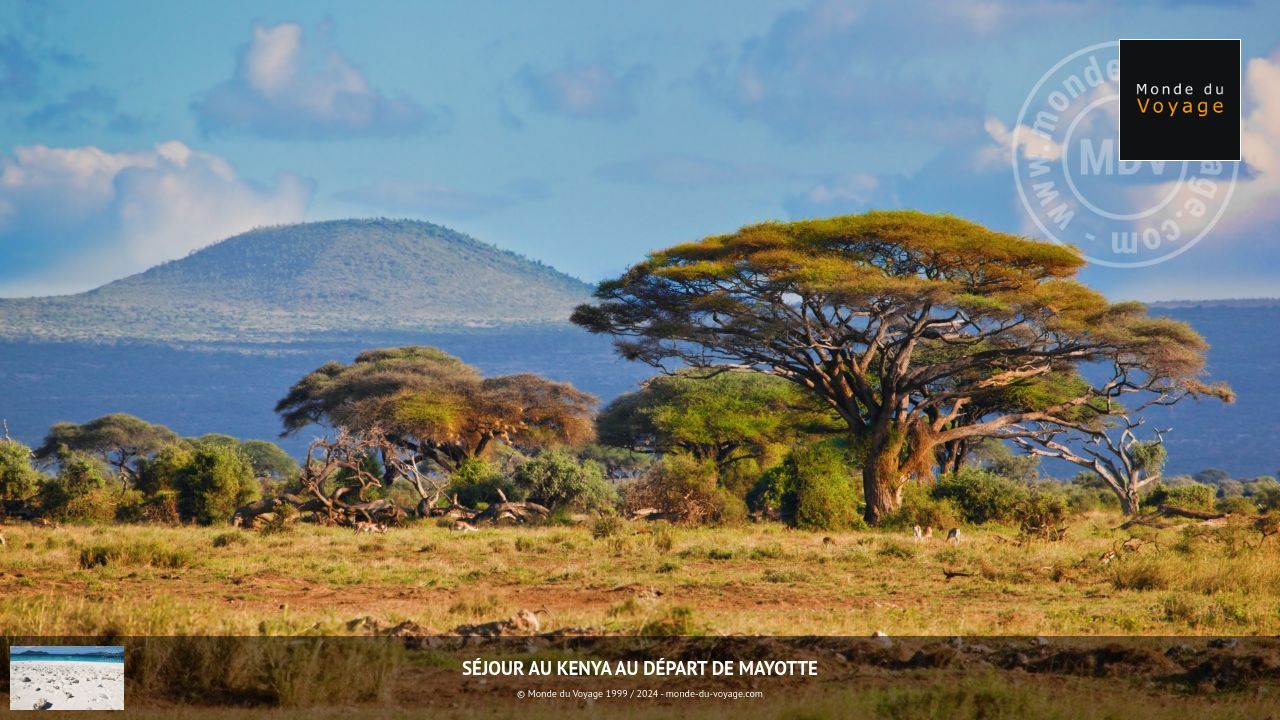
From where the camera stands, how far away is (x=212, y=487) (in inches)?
1321

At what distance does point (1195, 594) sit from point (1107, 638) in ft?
13.5

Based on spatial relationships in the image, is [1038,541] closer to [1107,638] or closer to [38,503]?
[1107,638]

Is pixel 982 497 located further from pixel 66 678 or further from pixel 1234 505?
pixel 66 678

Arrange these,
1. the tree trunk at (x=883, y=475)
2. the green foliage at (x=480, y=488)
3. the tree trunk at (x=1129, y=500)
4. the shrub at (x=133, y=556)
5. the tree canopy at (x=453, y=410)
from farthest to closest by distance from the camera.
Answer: the tree trunk at (x=1129, y=500), the tree canopy at (x=453, y=410), the green foliage at (x=480, y=488), the tree trunk at (x=883, y=475), the shrub at (x=133, y=556)

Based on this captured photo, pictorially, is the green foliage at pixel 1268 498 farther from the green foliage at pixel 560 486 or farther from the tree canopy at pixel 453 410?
the tree canopy at pixel 453 410

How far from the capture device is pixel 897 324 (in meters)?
31.4

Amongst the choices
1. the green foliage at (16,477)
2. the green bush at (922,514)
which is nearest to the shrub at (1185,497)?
the green bush at (922,514)

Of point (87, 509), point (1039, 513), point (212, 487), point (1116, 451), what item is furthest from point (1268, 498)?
point (87, 509)

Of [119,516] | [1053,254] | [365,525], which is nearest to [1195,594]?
[1053,254]

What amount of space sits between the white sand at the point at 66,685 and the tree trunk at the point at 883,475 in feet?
72.7

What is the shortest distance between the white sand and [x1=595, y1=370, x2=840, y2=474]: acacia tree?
1094 inches

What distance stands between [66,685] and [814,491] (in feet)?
74.1

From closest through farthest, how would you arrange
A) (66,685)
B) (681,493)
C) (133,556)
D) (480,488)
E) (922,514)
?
(66,685) → (133,556) → (922,514) → (681,493) → (480,488)

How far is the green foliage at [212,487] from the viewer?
33250 millimetres
